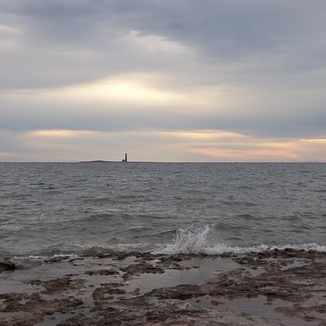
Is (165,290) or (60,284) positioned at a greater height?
(165,290)

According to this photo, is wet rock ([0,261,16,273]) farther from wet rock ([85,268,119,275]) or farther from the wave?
the wave

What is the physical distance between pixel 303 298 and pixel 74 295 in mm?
4711

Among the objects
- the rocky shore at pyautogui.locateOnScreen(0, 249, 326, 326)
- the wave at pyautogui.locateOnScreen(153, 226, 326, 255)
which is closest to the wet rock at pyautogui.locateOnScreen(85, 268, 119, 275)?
the rocky shore at pyautogui.locateOnScreen(0, 249, 326, 326)

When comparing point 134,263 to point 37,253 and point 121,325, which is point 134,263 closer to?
point 37,253

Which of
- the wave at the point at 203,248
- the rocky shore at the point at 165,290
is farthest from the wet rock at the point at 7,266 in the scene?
the wave at the point at 203,248

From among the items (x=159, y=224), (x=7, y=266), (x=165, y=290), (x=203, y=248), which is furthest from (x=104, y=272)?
(x=159, y=224)

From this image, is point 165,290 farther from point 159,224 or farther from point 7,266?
point 159,224

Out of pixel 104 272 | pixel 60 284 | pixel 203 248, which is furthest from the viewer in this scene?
pixel 203 248

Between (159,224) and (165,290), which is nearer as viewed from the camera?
(165,290)

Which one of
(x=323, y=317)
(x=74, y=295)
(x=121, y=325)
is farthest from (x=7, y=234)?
(x=323, y=317)

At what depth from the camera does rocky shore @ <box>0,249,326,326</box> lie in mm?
7984

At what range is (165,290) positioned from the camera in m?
9.70

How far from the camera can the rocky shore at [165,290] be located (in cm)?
798

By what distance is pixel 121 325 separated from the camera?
750 centimetres
